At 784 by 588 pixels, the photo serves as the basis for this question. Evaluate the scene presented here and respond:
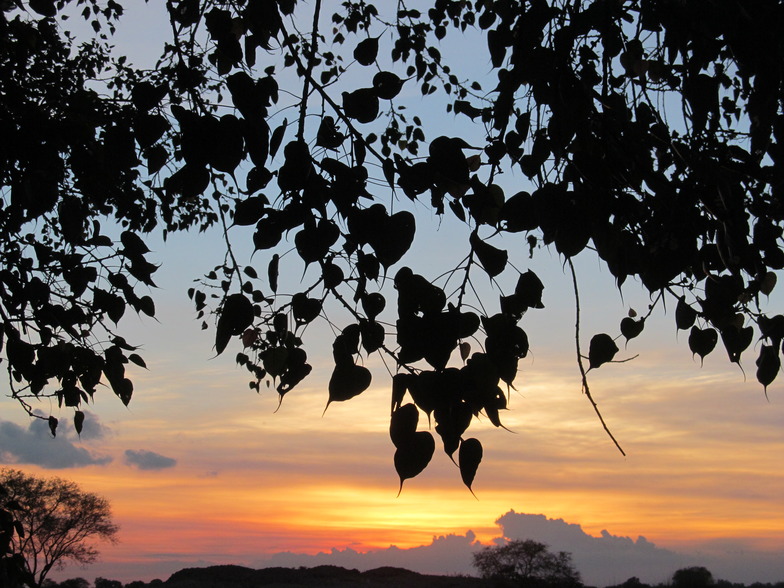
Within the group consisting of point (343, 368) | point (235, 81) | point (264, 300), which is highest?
point (264, 300)

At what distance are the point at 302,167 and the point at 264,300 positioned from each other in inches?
115

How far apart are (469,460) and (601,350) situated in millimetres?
578

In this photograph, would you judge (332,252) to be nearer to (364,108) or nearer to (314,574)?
(364,108)

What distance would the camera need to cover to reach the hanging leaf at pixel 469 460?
1.38 m

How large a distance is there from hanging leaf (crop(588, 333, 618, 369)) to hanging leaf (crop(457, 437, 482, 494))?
528 mm

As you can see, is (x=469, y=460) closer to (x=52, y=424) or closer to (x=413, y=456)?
(x=413, y=456)

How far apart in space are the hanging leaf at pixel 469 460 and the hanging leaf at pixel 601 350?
0.53 metres

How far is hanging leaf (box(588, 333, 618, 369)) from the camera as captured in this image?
1785 mm

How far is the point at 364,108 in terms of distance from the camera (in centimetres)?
165

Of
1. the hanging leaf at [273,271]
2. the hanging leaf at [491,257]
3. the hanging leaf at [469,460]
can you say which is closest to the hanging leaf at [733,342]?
the hanging leaf at [491,257]

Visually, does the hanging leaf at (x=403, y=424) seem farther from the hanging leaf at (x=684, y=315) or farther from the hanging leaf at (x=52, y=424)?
the hanging leaf at (x=52, y=424)

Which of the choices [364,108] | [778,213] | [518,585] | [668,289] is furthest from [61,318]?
[518,585]

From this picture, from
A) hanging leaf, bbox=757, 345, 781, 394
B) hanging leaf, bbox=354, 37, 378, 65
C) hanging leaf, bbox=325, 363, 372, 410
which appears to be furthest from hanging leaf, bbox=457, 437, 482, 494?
hanging leaf, bbox=354, 37, 378, 65

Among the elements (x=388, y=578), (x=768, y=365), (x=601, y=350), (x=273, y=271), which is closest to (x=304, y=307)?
(x=273, y=271)
